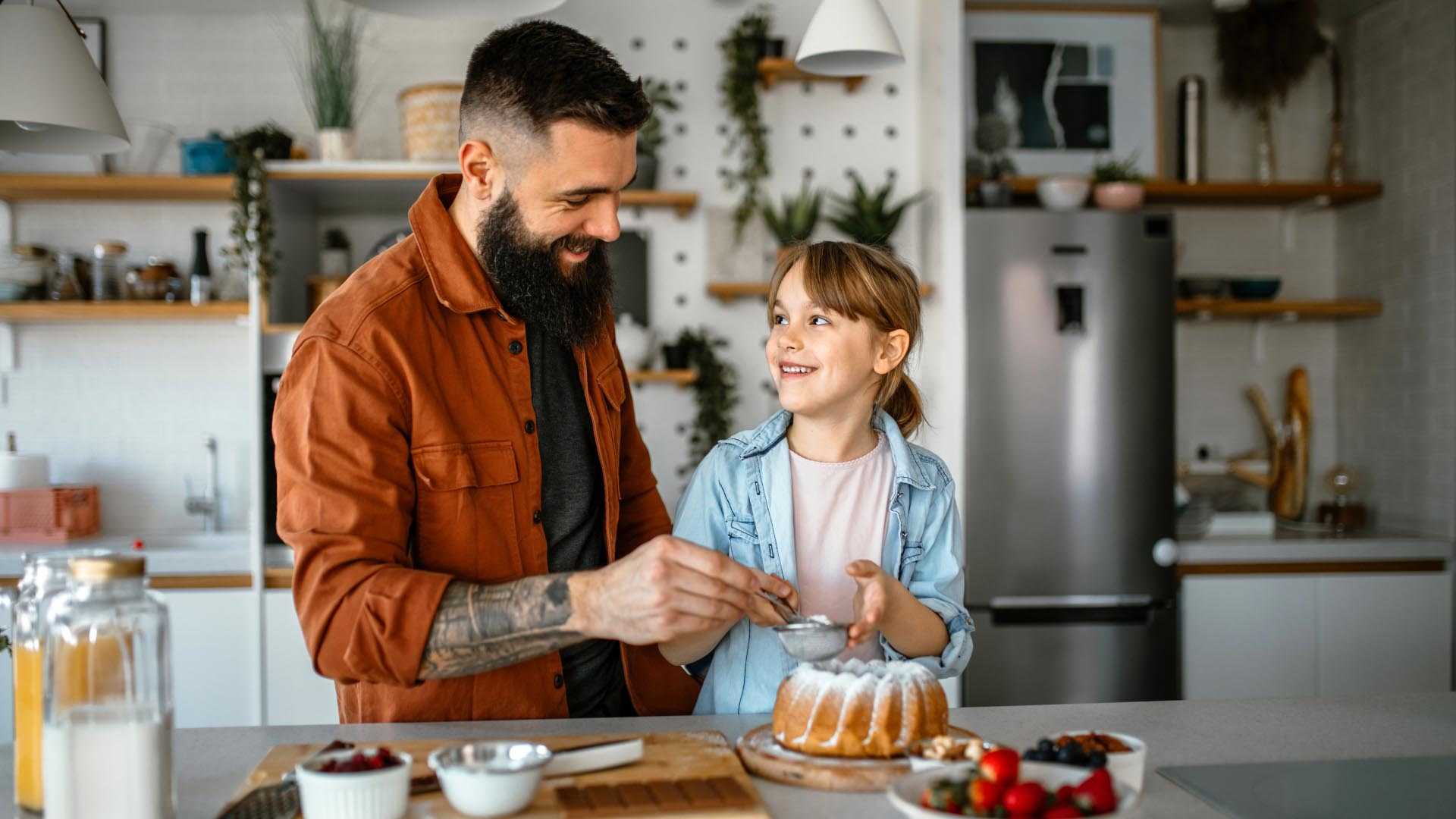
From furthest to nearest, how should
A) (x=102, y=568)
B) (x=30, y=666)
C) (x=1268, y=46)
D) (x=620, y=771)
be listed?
(x=1268, y=46), (x=620, y=771), (x=30, y=666), (x=102, y=568)

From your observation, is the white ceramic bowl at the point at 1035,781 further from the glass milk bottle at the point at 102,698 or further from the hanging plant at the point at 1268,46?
the hanging plant at the point at 1268,46

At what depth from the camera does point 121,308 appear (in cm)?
376

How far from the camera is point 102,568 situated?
1.08 meters

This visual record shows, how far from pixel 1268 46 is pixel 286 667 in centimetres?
382

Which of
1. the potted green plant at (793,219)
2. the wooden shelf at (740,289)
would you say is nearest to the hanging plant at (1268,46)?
the wooden shelf at (740,289)

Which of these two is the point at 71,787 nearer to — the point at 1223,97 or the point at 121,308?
the point at 121,308

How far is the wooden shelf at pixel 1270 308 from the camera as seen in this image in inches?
163

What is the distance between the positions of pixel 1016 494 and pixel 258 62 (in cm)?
285

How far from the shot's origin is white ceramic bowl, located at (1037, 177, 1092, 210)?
3861 millimetres

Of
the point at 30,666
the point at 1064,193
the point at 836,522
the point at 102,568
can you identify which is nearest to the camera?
the point at 102,568

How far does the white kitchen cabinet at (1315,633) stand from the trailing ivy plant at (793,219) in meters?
1.64

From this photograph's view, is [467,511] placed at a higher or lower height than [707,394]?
lower

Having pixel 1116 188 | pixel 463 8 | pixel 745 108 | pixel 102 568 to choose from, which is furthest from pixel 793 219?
pixel 102 568

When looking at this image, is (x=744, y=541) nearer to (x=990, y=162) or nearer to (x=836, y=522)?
(x=836, y=522)
